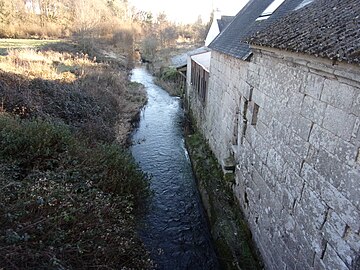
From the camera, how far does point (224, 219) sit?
6375 millimetres

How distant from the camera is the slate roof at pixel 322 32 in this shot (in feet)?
9.81

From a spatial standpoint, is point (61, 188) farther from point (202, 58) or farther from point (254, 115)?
point (202, 58)

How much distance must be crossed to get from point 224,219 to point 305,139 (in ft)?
10.7

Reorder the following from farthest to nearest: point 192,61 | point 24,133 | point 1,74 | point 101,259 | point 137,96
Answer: point 137,96
point 192,61
point 1,74
point 24,133
point 101,259

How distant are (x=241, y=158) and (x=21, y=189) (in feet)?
14.4

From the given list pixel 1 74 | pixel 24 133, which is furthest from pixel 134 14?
pixel 24 133

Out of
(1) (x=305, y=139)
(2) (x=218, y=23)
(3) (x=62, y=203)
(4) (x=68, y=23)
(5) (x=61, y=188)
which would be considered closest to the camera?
(1) (x=305, y=139)

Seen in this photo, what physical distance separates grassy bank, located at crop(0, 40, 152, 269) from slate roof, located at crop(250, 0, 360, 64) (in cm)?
348

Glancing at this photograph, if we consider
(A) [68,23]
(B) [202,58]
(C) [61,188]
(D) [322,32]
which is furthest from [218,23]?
(A) [68,23]

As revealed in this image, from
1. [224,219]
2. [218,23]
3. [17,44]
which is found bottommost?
[224,219]

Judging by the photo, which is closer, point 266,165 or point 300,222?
point 300,222

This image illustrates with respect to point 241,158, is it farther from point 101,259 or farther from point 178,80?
point 178,80

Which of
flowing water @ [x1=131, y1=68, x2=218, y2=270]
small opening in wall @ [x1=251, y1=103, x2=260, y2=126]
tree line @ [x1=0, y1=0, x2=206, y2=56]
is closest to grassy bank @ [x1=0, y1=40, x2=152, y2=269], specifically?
flowing water @ [x1=131, y1=68, x2=218, y2=270]

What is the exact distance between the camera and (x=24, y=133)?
234 inches
